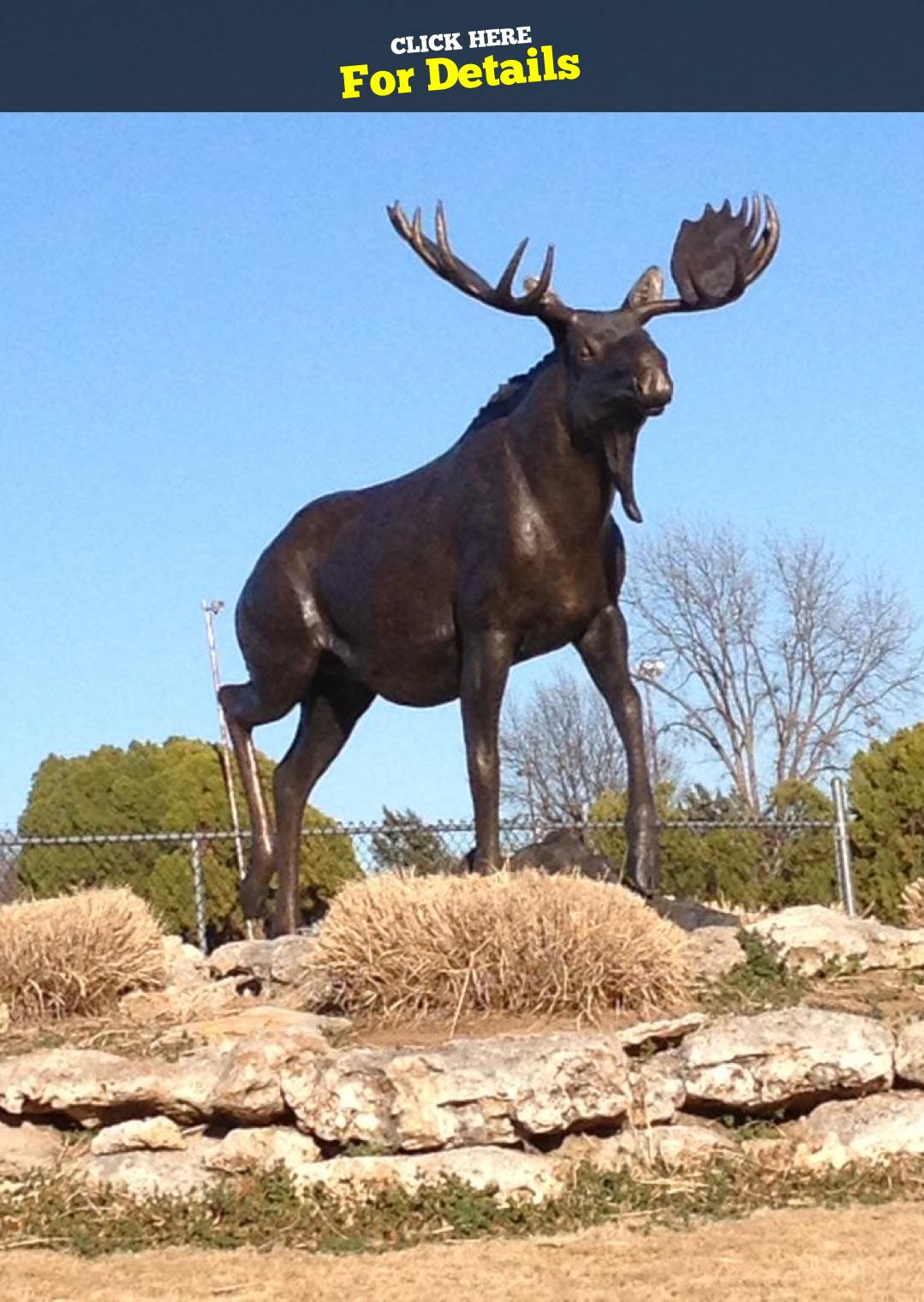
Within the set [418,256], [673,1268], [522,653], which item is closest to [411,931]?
[522,653]

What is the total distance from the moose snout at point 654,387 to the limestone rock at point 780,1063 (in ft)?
8.77

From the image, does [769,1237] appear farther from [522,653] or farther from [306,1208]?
[522,653]

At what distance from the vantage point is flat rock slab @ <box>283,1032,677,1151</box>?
265 inches

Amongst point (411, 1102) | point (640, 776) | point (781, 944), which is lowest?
point (411, 1102)

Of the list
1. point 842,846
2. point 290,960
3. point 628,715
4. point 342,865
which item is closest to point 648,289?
point 628,715

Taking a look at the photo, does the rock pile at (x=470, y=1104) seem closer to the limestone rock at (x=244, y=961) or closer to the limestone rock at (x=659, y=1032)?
the limestone rock at (x=659, y=1032)

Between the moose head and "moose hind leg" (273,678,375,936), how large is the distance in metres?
2.38

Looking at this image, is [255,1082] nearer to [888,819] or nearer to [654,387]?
[654,387]

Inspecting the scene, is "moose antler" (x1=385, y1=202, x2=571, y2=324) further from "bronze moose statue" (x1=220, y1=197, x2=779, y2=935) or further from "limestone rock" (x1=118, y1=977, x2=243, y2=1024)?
"limestone rock" (x1=118, y1=977, x2=243, y2=1024)

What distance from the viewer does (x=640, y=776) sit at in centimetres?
911

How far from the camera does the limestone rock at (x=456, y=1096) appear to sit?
6723 millimetres

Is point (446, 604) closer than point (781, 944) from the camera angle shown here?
No

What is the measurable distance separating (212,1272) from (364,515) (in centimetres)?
484

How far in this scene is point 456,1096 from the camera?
6.74m
